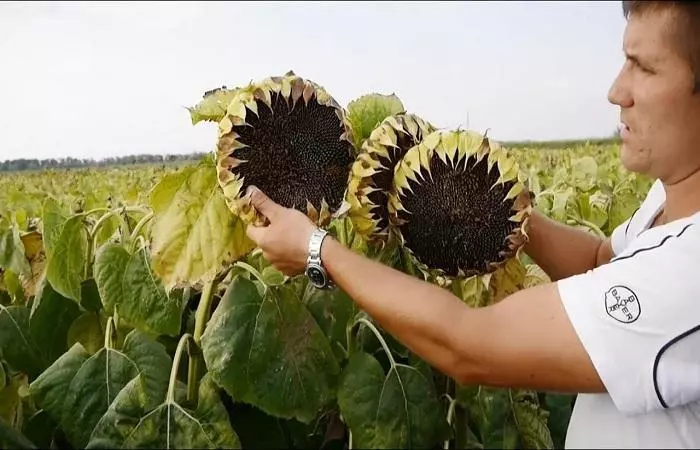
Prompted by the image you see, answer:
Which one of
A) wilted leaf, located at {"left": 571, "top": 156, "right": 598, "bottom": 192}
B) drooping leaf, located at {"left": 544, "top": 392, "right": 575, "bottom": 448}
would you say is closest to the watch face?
drooping leaf, located at {"left": 544, "top": 392, "right": 575, "bottom": 448}

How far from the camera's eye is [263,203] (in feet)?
3.87

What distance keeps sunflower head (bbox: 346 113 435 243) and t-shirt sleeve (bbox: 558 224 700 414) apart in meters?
0.28

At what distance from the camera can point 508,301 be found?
44.4 inches

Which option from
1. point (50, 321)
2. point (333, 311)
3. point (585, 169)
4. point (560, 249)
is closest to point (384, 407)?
point (333, 311)

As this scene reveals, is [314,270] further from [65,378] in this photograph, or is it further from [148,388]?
[65,378]

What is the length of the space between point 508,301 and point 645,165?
28cm

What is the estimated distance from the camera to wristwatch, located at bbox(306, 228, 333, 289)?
1.18m

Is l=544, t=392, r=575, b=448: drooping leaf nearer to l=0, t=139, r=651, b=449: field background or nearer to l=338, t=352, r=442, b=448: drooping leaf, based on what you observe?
l=0, t=139, r=651, b=449: field background

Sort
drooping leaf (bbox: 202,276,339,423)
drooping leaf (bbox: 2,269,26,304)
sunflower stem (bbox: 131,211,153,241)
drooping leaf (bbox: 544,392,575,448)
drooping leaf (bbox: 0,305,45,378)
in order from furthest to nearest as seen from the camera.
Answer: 1. drooping leaf (bbox: 544,392,575,448)
2. drooping leaf (bbox: 2,269,26,304)
3. drooping leaf (bbox: 0,305,45,378)
4. sunflower stem (bbox: 131,211,153,241)
5. drooping leaf (bbox: 202,276,339,423)

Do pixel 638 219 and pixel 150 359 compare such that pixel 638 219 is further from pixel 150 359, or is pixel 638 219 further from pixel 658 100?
pixel 150 359

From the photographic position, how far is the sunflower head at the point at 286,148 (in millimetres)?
1155

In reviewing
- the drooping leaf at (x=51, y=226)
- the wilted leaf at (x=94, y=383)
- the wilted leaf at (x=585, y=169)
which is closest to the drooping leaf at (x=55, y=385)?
the wilted leaf at (x=94, y=383)

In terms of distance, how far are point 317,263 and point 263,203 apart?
108 millimetres

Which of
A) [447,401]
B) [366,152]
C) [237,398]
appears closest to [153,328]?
[237,398]
